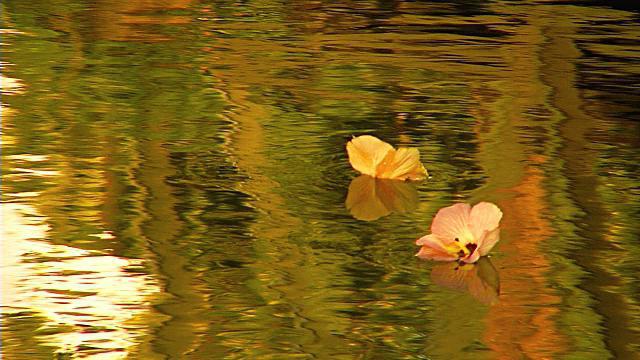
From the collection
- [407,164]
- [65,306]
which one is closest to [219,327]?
[65,306]

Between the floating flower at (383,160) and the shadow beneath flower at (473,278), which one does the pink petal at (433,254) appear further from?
the floating flower at (383,160)

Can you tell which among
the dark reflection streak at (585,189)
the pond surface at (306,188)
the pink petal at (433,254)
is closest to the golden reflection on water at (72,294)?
the pond surface at (306,188)

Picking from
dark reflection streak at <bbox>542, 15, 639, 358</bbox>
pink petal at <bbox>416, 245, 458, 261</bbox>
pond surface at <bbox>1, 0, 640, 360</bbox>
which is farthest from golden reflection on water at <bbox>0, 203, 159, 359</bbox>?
dark reflection streak at <bbox>542, 15, 639, 358</bbox>

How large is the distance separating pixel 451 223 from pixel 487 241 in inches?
1.5

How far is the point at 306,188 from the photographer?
4.81ft

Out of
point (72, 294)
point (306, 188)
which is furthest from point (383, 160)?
point (72, 294)

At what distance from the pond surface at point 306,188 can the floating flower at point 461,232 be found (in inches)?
0.7

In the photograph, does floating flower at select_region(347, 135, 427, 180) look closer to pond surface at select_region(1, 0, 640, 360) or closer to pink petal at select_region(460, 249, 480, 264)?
pond surface at select_region(1, 0, 640, 360)

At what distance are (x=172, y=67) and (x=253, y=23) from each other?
473 millimetres

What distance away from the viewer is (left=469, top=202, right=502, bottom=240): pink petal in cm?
125

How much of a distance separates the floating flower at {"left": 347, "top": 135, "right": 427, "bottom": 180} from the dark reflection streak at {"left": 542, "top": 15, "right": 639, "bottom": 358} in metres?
0.18

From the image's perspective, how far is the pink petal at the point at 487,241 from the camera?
1.23m

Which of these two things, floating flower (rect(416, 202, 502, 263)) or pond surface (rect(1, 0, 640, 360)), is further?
floating flower (rect(416, 202, 502, 263))

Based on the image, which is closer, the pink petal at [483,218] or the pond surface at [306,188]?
the pond surface at [306,188]
